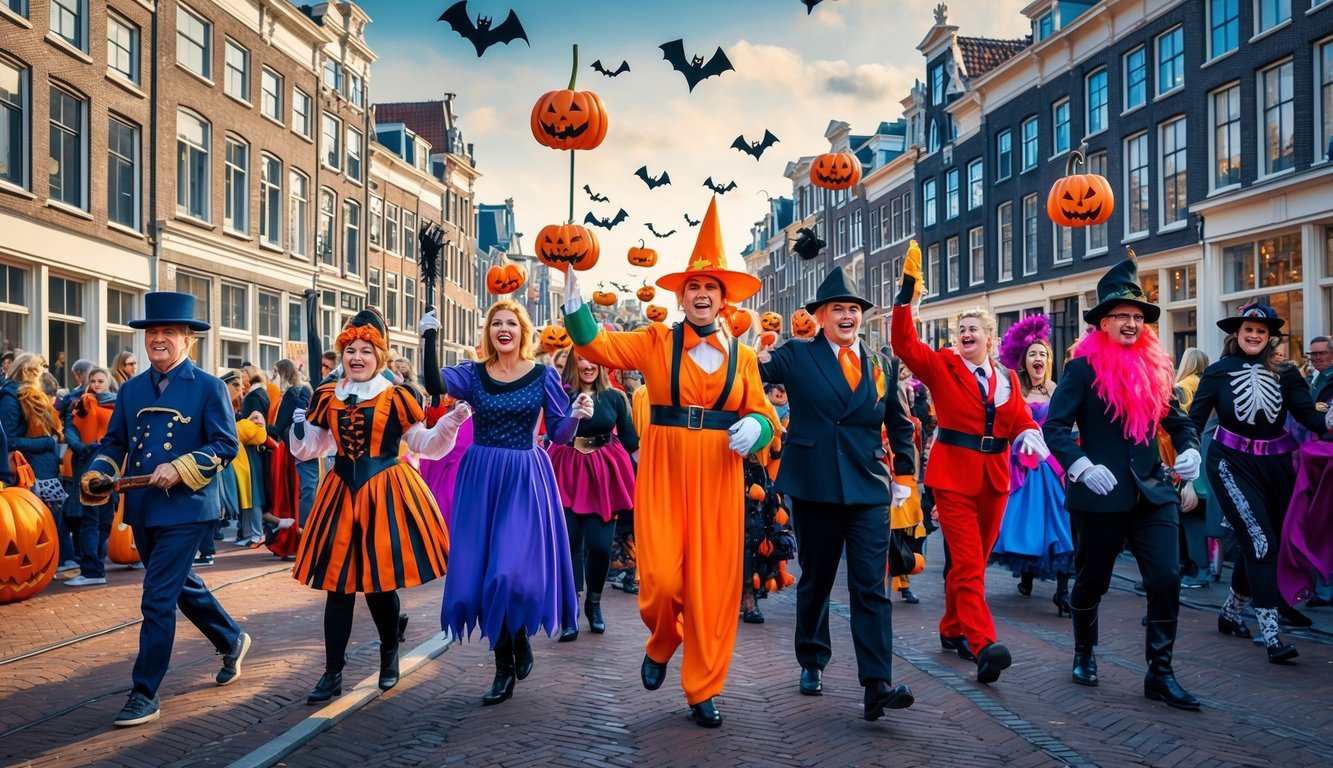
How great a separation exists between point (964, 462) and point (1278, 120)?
15.4 m

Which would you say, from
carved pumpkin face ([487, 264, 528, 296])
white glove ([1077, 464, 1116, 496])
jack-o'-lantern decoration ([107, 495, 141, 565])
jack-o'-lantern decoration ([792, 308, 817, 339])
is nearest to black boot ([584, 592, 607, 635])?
white glove ([1077, 464, 1116, 496])

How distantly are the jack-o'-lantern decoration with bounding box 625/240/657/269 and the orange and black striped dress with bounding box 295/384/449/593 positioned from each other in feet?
44.4

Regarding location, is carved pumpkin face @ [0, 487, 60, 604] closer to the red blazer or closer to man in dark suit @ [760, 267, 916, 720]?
man in dark suit @ [760, 267, 916, 720]

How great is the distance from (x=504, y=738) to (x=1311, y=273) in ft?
55.3

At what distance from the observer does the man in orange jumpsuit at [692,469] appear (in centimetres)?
485

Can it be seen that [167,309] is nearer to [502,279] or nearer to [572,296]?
[572,296]

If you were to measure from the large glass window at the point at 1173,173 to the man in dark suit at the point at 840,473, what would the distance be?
720 inches

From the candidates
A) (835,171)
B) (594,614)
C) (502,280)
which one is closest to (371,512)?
(594,614)

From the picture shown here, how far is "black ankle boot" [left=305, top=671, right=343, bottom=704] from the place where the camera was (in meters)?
4.99

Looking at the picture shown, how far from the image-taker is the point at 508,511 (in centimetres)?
512

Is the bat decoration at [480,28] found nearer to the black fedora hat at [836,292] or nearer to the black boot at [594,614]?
the black fedora hat at [836,292]

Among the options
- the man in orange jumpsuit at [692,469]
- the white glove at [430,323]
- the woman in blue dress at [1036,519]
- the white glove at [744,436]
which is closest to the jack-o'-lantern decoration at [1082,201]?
the woman in blue dress at [1036,519]

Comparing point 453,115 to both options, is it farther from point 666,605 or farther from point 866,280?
point 666,605

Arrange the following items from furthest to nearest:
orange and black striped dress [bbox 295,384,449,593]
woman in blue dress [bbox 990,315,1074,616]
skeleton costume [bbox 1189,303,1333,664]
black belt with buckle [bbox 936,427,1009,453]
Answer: woman in blue dress [bbox 990,315,1074,616]
skeleton costume [bbox 1189,303,1333,664]
black belt with buckle [bbox 936,427,1009,453]
orange and black striped dress [bbox 295,384,449,593]
